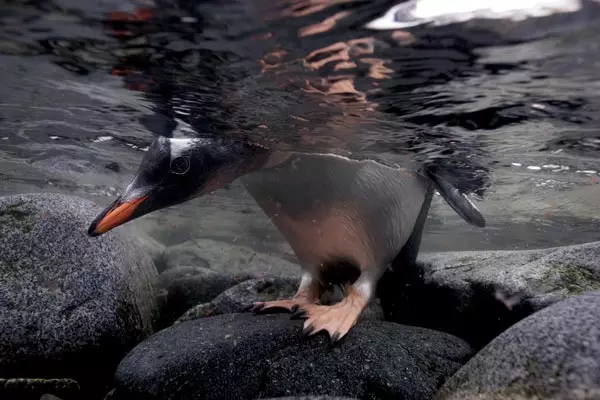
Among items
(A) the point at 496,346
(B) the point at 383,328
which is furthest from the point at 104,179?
(A) the point at 496,346

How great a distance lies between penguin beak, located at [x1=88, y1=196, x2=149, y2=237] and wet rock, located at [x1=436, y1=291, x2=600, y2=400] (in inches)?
105

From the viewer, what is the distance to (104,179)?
40.5ft

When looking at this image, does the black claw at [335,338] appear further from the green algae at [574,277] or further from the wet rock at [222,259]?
the wet rock at [222,259]

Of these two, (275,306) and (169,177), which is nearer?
(169,177)

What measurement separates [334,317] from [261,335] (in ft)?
2.29

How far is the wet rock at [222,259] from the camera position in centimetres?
1463

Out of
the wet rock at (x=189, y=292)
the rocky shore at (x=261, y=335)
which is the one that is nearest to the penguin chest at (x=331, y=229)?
the rocky shore at (x=261, y=335)

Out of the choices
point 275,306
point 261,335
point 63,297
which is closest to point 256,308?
point 275,306

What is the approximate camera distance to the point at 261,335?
11.3 ft

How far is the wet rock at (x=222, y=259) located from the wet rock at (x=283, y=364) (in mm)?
10556

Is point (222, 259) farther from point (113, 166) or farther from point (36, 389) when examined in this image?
point (36, 389)

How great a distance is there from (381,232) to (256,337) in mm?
2028

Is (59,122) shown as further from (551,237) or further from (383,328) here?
(551,237)

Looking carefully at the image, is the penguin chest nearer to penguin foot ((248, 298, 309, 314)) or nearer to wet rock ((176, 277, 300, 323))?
penguin foot ((248, 298, 309, 314))
